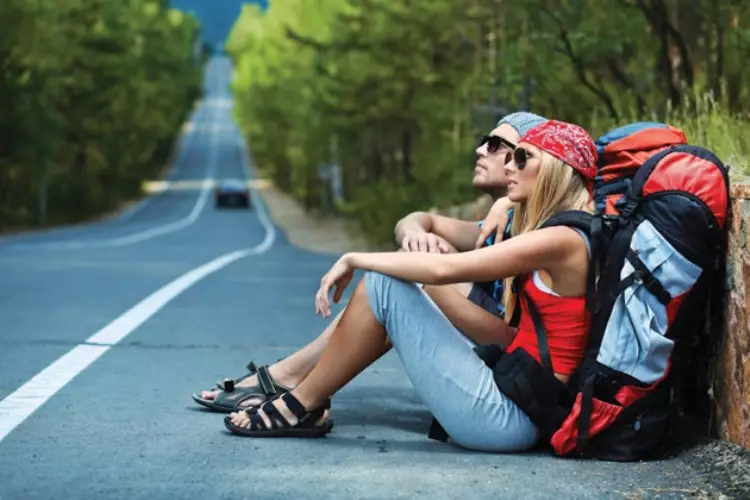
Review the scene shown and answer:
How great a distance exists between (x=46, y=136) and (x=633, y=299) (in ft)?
149

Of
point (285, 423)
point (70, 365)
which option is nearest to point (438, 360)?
point (285, 423)

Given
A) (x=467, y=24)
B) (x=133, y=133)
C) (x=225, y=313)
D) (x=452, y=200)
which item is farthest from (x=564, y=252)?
(x=133, y=133)

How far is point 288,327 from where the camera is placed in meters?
10.5

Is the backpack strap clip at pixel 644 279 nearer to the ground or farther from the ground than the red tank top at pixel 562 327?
farther from the ground

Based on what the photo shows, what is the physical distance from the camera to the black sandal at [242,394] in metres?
5.97

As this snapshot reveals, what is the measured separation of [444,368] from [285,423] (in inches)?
27.2

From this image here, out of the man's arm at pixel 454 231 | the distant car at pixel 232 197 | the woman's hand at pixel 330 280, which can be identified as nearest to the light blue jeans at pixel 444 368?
the woman's hand at pixel 330 280

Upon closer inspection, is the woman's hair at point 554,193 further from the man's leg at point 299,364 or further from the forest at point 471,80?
the forest at point 471,80

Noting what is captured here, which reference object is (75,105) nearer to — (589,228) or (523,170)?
(523,170)

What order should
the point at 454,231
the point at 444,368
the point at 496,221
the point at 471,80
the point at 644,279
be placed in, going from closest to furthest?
the point at 644,279 < the point at 444,368 < the point at 496,221 < the point at 454,231 < the point at 471,80

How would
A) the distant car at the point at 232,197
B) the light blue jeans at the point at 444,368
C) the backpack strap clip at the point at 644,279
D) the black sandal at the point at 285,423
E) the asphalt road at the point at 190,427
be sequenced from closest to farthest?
the asphalt road at the point at 190,427 → the backpack strap clip at the point at 644,279 → the light blue jeans at the point at 444,368 → the black sandal at the point at 285,423 → the distant car at the point at 232,197

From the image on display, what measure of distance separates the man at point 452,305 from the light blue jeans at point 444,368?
0.22 m

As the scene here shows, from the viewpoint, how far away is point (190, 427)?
587cm

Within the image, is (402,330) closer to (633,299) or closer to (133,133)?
(633,299)
